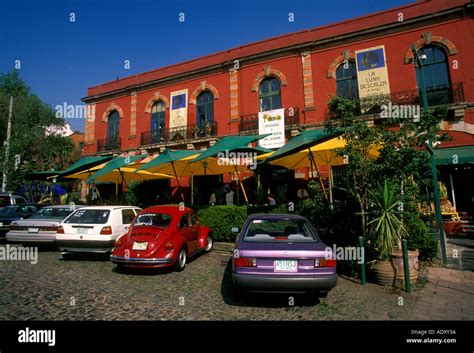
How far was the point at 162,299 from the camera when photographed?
4820 mm

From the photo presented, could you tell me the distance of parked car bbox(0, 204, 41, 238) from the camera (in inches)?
391

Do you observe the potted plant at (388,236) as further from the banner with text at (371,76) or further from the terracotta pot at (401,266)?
the banner with text at (371,76)

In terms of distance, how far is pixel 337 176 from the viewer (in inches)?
604

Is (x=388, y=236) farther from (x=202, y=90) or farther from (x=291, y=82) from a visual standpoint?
(x=202, y=90)

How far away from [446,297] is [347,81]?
47.1 ft

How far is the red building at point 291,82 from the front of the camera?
1416cm

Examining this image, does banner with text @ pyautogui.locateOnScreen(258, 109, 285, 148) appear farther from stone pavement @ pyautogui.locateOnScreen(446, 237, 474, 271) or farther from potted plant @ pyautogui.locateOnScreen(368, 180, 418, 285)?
potted plant @ pyautogui.locateOnScreen(368, 180, 418, 285)

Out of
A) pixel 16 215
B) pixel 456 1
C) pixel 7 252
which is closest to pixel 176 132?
pixel 16 215

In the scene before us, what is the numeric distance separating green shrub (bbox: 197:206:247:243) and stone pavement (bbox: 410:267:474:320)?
564 centimetres

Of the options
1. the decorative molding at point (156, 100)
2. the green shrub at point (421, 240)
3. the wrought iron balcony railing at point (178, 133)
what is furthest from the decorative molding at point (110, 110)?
the green shrub at point (421, 240)

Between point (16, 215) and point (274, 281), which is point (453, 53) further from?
point (16, 215)

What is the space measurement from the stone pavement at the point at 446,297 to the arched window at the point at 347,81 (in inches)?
480

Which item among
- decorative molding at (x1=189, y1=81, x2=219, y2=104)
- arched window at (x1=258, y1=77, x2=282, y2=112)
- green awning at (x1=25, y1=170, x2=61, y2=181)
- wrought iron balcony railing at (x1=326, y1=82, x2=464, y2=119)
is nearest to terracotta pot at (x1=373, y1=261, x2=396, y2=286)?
wrought iron balcony railing at (x1=326, y1=82, x2=464, y2=119)
